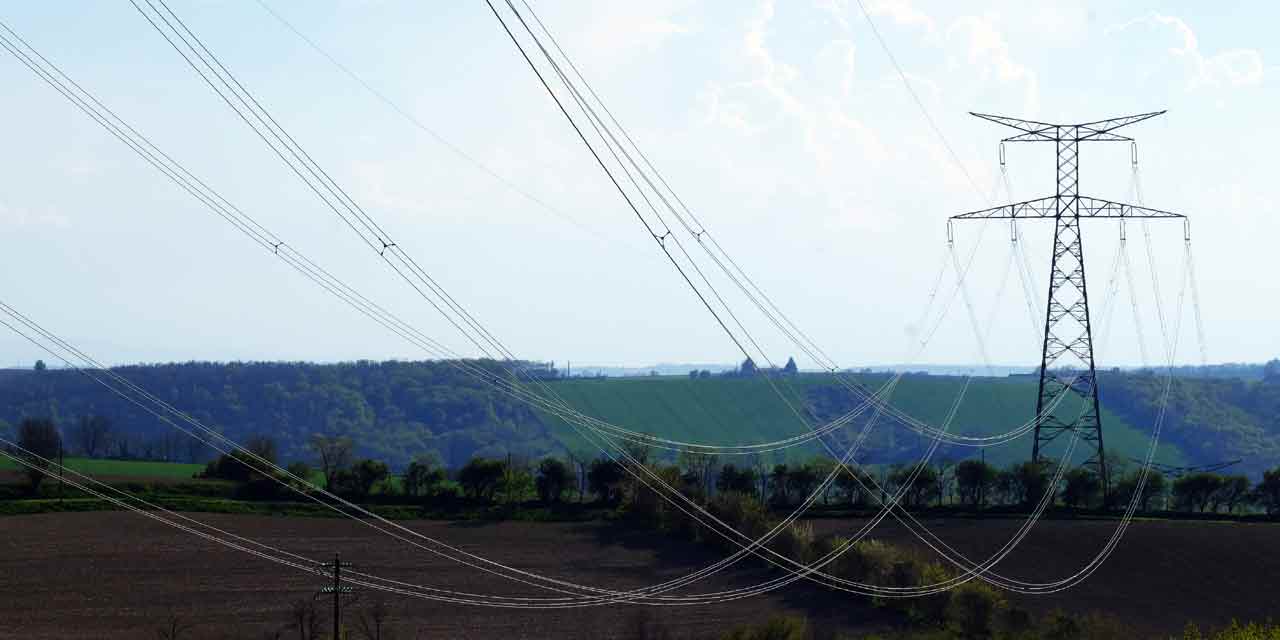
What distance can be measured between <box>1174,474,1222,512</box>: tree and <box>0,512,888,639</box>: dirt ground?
109ft

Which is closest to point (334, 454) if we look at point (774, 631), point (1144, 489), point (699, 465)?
point (699, 465)

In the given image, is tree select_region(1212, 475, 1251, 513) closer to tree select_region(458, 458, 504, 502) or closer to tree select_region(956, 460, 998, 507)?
tree select_region(956, 460, 998, 507)

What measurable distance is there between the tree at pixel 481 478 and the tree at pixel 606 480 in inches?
222

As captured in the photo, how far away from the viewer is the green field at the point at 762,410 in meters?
153

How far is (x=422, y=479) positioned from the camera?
7950cm

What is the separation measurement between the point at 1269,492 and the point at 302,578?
191ft

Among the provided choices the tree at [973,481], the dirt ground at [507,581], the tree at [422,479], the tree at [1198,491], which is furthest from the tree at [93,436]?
the tree at [1198,491]

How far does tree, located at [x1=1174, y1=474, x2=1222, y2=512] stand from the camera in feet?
261

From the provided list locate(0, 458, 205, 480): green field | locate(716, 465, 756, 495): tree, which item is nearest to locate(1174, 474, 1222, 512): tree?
locate(716, 465, 756, 495): tree

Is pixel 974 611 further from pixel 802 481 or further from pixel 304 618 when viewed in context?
pixel 802 481

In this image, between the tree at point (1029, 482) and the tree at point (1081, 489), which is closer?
the tree at point (1081, 489)

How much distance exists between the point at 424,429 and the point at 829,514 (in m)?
101

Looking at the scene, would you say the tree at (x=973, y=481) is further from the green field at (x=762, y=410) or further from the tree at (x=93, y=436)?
the tree at (x=93, y=436)

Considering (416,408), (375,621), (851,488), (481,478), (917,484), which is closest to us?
(375,621)
